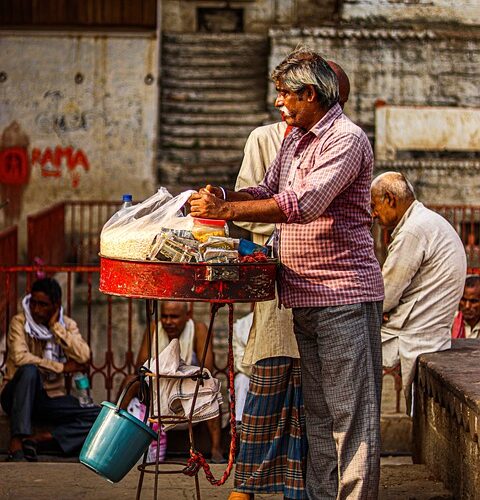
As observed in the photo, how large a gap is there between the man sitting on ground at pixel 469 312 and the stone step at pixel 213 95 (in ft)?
29.3

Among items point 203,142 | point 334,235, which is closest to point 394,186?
point 334,235

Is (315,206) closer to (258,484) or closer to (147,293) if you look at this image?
(147,293)

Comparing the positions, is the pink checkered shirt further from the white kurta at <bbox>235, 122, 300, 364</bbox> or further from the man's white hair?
the man's white hair

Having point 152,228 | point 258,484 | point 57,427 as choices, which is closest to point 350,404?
point 258,484

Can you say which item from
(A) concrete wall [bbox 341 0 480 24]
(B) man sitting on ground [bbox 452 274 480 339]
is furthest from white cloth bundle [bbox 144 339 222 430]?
(A) concrete wall [bbox 341 0 480 24]

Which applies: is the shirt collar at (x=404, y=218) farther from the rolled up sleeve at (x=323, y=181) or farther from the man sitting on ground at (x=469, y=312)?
the man sitting on ground at (x=469, y=312)

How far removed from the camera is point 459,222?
16.0 m

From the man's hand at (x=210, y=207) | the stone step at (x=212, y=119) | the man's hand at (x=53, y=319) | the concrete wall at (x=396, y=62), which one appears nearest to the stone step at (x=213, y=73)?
the concrete wall at (x=396, y=62)

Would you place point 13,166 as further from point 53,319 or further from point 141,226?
point 141,226

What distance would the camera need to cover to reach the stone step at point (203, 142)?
16578 mm

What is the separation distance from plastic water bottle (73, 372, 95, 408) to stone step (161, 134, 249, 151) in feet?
28.5

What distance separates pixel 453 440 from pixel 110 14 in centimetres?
1235

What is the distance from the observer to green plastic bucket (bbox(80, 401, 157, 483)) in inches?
189

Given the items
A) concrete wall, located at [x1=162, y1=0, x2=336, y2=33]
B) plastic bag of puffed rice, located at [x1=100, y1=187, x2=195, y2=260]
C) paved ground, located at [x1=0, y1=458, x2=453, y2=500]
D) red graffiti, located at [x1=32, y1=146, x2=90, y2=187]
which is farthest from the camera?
concrete wall, located at [x1=162, y1=0, x2=336, y2=33]
